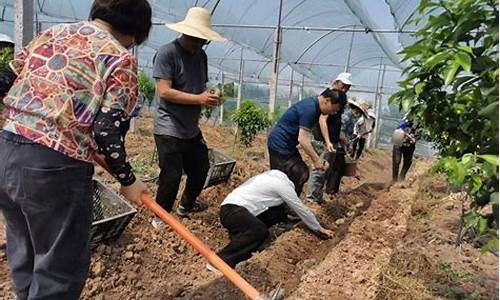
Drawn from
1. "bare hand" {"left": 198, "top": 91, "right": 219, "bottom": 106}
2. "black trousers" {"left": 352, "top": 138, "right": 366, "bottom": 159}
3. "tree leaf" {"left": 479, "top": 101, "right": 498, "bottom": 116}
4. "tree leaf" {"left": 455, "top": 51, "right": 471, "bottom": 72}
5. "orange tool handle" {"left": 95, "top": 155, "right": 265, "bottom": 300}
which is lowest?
"black trousers" {"left": 352, "top": 138, "right": 366, "bottom": 159}

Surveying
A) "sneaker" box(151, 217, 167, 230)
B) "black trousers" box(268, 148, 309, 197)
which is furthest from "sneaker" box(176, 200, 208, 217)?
"black trousers" box(268, 148, 309, 197)

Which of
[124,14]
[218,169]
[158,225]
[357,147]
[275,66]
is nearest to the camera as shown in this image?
[124,14]

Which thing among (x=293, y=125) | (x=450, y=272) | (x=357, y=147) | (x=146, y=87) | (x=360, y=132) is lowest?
(x=357, y=147)

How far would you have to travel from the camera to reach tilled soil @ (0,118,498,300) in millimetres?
2791

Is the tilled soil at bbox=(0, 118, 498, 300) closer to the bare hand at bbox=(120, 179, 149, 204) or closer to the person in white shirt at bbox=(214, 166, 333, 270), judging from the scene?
the person in white shirt at bbox=(214, 166, 333, 270)

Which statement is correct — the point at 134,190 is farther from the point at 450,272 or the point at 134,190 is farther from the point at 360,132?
the point at 360,132

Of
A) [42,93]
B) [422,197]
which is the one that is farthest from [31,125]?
[422,197]

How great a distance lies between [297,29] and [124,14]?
22.6 feet

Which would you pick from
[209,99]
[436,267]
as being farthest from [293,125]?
[436,267]

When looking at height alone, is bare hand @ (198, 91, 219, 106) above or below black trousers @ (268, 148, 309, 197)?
above

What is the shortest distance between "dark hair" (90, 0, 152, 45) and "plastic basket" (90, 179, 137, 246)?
1.46 meters

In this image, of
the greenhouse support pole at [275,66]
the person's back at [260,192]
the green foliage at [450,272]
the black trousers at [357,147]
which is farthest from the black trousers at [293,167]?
the black trousers at [357,147]

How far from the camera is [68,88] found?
1654mm

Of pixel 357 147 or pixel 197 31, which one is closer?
pixel 197 31
